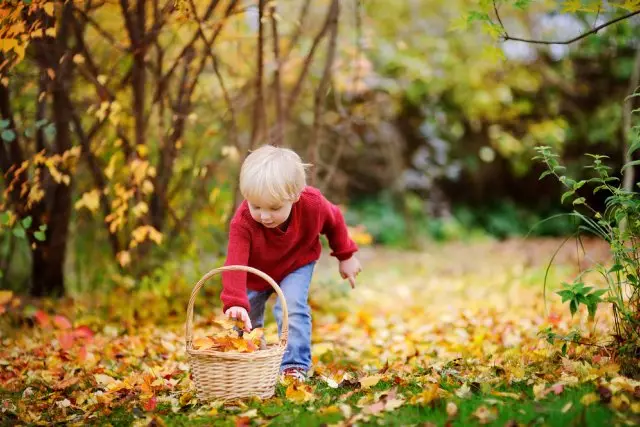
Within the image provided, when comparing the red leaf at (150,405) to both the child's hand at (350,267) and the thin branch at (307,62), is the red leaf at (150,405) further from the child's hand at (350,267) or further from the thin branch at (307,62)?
the thin branch at (307,62)

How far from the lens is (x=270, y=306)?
534cm

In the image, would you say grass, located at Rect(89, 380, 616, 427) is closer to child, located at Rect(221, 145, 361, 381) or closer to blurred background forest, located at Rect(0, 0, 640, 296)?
child, located at Rect(221, 145, 361, 381)

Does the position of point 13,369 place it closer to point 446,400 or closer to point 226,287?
point 226,287

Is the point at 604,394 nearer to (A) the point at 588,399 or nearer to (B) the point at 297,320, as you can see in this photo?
(A) the point at 588,399

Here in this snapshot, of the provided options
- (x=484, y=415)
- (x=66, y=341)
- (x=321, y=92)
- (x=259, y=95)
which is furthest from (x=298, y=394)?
(x=321, y=92)

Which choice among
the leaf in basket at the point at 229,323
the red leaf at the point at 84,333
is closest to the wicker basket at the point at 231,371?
the leaf in basket at the point at 229,323

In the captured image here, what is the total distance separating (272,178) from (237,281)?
490 millimetres

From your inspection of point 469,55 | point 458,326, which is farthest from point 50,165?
point 469,55

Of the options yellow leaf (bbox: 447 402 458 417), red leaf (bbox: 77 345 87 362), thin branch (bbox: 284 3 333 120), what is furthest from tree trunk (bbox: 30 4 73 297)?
yellow leaf (bbox: 447 402 458 417)

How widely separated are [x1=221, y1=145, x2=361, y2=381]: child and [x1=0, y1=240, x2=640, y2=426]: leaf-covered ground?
33 centimetres

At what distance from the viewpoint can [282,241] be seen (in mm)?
3438

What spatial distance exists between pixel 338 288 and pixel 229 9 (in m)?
2.31

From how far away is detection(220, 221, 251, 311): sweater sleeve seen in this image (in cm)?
315

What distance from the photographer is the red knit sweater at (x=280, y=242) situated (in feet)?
10.5
